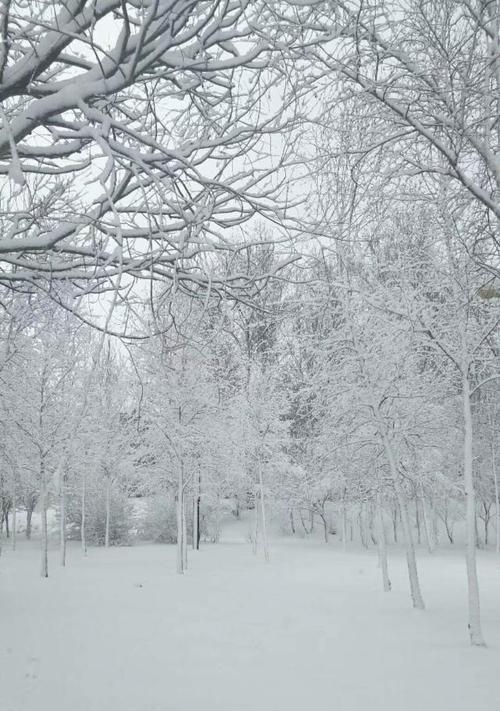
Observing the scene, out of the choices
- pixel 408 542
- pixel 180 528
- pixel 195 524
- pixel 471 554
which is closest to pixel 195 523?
pixel 195 524

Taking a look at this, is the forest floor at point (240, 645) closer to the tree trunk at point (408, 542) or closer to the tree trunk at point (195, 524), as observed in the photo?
the tree trunk at point (408, 542)

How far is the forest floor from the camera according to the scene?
18.9 feet

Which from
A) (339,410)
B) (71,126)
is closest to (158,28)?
(71,126)

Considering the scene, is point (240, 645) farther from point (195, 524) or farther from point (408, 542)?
point (195, 524)

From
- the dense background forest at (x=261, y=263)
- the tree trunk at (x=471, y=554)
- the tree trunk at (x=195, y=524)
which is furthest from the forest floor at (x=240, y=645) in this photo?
the tree trunk at (x=195, y=524)

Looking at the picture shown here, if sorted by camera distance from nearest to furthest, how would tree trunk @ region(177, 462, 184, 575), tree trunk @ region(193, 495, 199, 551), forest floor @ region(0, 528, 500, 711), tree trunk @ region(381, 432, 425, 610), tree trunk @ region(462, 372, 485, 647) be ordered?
forest floor @ region(0, 528, 500, 711), tree trunk @ region(462, 372, 485, 647), tree trunk @ region(381, 432, 425, 610), tree trunk @ region(177, 462, 184, 575), tree trunk @ region(193, 495, 199, 551)

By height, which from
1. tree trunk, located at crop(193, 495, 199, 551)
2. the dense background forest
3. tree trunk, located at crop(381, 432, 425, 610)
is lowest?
tree trunk, located at crop(193, 495, 199, 551)

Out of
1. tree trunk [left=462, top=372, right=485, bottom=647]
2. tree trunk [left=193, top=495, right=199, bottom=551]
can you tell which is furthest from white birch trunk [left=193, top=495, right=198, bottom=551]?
tree trunk [left=462, top=372, right=485, bottom=647]

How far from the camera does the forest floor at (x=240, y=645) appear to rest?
18.9 feet

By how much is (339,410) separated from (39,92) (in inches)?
380

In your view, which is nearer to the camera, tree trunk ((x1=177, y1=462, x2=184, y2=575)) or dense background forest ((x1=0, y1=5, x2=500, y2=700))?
dense background forest ((x1=0, y1=5, x2=500, y2=700))

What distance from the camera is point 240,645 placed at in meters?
7.82

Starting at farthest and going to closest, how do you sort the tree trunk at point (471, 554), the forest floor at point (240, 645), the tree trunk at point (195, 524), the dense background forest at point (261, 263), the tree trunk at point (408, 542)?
the tree trunk at point (195, 524) < the tree trunk at point (408, 542) < the tree trunk at point (471, 554) < the forest floor at point (240, 645) < the dense background forest at point (261, 263)

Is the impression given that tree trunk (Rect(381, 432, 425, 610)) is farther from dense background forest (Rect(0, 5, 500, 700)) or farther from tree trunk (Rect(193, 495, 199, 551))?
tree trunk (Rect(193, 495, 199, 551))
